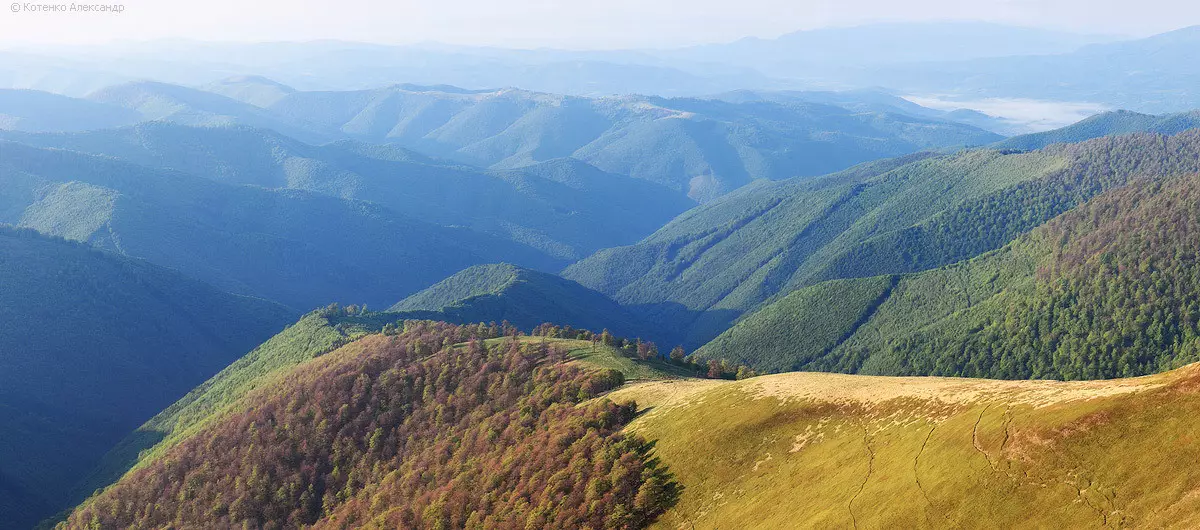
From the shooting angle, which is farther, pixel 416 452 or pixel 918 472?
pixel 416 452

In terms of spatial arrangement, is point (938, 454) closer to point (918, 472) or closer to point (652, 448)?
point (918, 472)

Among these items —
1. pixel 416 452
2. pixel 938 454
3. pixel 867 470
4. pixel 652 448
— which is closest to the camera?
pixel 938 454

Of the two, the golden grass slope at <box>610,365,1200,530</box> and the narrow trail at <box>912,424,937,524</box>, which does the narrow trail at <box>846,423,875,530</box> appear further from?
the narrow trail at <box>912,424,937,524</box>

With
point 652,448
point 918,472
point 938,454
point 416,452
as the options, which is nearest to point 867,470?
Result: point 918,472

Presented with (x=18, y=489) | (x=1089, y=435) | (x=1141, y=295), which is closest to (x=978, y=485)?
(x=1089, y=435)

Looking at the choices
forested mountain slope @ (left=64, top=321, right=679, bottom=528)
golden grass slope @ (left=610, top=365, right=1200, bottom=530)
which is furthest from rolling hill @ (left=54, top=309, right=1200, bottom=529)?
forested mountain slope @ (left=64, top=321, right=679, bottom=528)

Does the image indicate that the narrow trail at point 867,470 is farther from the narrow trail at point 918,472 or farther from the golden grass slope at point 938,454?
the narrow trail at point 918,472

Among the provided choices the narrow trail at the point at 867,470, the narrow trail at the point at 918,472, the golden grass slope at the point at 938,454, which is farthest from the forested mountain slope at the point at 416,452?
the narrow trail at the point at 918,472

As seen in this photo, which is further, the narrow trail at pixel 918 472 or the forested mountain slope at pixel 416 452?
the forested mountain slope at pixel 416 452
